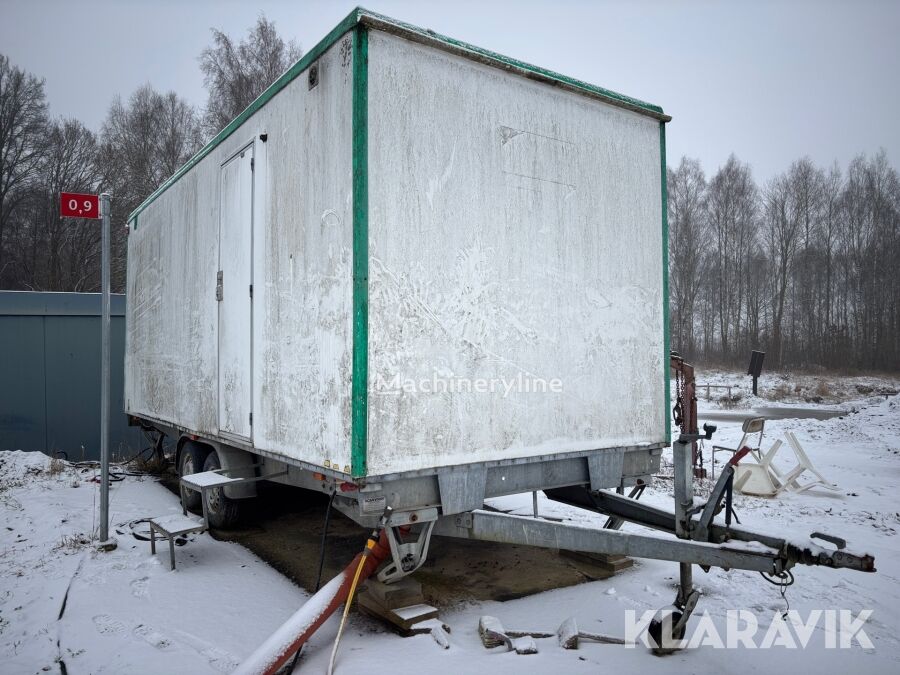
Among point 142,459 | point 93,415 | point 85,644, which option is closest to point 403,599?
point 85,644

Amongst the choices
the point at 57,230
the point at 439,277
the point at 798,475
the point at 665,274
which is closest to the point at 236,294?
the point at 439,277

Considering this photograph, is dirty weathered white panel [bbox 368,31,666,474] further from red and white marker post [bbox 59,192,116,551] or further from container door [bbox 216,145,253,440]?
red and white marker post [bbox 59,192,116,551]

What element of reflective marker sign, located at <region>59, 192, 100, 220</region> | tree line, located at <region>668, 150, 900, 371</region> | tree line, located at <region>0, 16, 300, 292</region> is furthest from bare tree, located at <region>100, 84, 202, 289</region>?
tree line, located at <region>668, 150, 900, 371</region>

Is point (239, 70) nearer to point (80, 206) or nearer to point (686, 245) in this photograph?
point (80, 206)

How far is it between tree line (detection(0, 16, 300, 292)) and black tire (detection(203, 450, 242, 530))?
19.8m

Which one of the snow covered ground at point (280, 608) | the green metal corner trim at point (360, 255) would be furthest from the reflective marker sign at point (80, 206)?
the green metal corner trim at point (360, 255)

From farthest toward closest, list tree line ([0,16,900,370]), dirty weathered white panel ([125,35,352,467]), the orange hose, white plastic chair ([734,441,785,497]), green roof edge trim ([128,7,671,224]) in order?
1. tree line ([0,16,900,370])
2. white plastic chair ([734,441,785,497])
3. dirty weathered white panel ([125,35,352,467])
4. green roof edge trim ([128,7,671,224])
5. the orange hose

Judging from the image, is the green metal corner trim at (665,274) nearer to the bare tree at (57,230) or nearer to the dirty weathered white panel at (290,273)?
the dirty weathered white panel at (290,273)

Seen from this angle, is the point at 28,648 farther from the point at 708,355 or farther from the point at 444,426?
the point at 708,355

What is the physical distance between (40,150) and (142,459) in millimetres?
22992

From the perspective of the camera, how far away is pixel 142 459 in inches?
381

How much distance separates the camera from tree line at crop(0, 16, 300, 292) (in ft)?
80.4

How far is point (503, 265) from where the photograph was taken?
3.85 metres

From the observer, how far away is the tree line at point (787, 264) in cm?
3553
